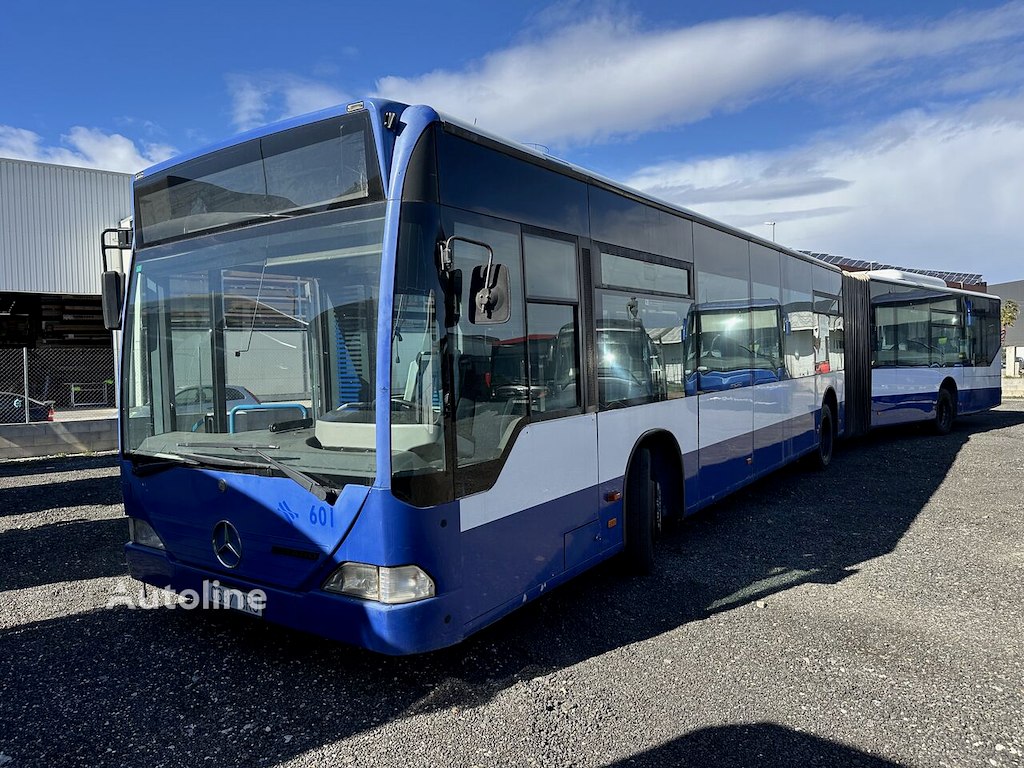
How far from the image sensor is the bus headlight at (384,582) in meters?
3.23

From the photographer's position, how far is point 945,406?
1424 cm

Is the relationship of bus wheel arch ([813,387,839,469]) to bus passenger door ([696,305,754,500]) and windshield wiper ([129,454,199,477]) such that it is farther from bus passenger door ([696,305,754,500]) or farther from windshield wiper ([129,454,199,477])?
windshield wiper ([129,454,199,477])

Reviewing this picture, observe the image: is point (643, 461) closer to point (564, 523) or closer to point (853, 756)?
point (564, 523)

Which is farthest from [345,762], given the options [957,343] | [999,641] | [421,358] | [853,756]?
[957,343]

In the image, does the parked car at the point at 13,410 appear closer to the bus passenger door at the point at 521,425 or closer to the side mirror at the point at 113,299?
the side mirror at the point at 113,299

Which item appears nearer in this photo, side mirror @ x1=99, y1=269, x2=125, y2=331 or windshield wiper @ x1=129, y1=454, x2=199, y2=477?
windshield wiper @ x1=129, y1=454, x2=199, y2=477

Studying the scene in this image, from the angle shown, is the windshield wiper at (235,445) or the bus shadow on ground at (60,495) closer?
the windshield wiper at (235,445)

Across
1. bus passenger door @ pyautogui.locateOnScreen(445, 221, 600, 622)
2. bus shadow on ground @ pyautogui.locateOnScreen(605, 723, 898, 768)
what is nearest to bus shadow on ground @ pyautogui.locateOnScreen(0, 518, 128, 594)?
bus passenger door @ pyautogui.locateOnScreen(445, 221, 600, 622)

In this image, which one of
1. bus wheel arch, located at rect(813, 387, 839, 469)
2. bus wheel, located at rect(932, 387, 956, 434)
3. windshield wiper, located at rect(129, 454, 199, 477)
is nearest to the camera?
windshield wiper, located at rect(129, 454, 199, 477)

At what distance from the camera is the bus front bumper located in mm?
3225

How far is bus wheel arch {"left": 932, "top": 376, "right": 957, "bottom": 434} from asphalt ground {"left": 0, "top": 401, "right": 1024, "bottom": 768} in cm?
871

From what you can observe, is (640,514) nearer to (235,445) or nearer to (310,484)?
(310,484)

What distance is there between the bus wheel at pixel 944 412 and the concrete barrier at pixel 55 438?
616 inches

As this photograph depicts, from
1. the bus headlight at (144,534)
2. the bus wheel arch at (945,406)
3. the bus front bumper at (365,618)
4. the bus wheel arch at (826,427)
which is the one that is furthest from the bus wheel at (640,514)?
Result: the bus wheel arch at (945,406)
